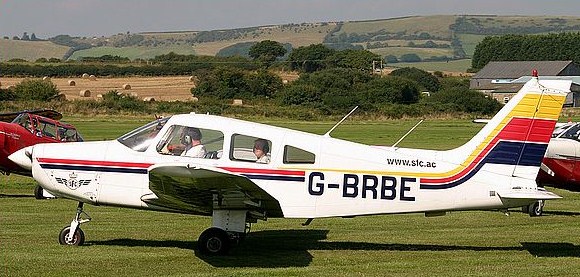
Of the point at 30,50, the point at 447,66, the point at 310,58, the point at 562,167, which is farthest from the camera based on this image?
the point at 447,66

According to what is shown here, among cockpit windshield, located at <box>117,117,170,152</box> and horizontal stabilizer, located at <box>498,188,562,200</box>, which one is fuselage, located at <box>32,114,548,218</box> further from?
horizontal stabilizer, located at <box>498,188,562,200</box>

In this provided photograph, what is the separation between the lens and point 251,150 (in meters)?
11.8

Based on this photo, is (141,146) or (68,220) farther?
(68,220)

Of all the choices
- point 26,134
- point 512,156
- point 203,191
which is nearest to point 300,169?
point 203,191

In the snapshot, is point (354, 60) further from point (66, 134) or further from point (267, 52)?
point (66, 134)

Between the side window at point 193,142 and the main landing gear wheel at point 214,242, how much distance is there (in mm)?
932

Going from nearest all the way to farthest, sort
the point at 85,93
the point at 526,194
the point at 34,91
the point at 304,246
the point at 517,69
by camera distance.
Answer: the point at 526,194 → the point at 304,246 → the point at 34,91 → the point at 85,93 → the point at 517,69

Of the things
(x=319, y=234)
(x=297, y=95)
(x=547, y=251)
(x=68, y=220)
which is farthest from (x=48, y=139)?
(x=297, y=95)

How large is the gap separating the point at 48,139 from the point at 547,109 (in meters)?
11.3

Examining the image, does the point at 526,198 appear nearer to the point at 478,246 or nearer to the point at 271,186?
the point at 478,246

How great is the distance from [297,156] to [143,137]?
75.6 inches

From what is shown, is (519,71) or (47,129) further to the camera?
(519,71)

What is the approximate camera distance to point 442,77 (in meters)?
105

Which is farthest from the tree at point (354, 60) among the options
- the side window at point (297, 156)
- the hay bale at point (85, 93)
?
the side window at point (297, 156)
